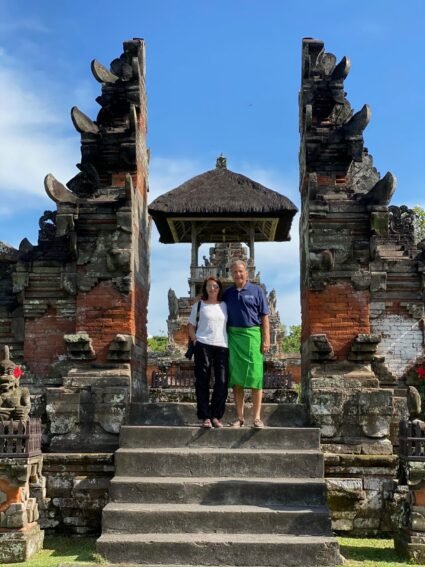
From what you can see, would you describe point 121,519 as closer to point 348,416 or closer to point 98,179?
point 348,416

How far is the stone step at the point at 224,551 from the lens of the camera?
521 cm

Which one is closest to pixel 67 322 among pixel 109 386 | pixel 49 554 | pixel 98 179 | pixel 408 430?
pixel 109 386

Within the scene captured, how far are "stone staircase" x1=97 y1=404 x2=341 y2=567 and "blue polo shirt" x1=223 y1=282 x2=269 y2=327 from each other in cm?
102

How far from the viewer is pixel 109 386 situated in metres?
6.96

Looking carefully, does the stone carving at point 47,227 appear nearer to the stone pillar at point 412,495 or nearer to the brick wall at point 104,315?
the brick wall at point 104,315

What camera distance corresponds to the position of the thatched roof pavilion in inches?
811

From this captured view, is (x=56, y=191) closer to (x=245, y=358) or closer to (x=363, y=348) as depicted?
(x=245, y=358)

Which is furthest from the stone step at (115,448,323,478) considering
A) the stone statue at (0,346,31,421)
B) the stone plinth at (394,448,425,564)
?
the stone statue at (0,346,31,421)

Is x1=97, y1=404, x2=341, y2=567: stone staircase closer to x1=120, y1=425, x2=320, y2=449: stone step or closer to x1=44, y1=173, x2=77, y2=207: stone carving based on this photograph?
x1=120, y1=425, x2=320, y2=449: stone step

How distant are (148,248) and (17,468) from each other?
365cm

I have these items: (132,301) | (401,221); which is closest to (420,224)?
(401,221)

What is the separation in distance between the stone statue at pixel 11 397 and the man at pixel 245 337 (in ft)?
6.42

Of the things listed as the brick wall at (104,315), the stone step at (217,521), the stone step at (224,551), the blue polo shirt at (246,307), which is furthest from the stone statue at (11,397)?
the blue polo shirt at (246,307)

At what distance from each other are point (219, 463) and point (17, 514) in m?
1.78
